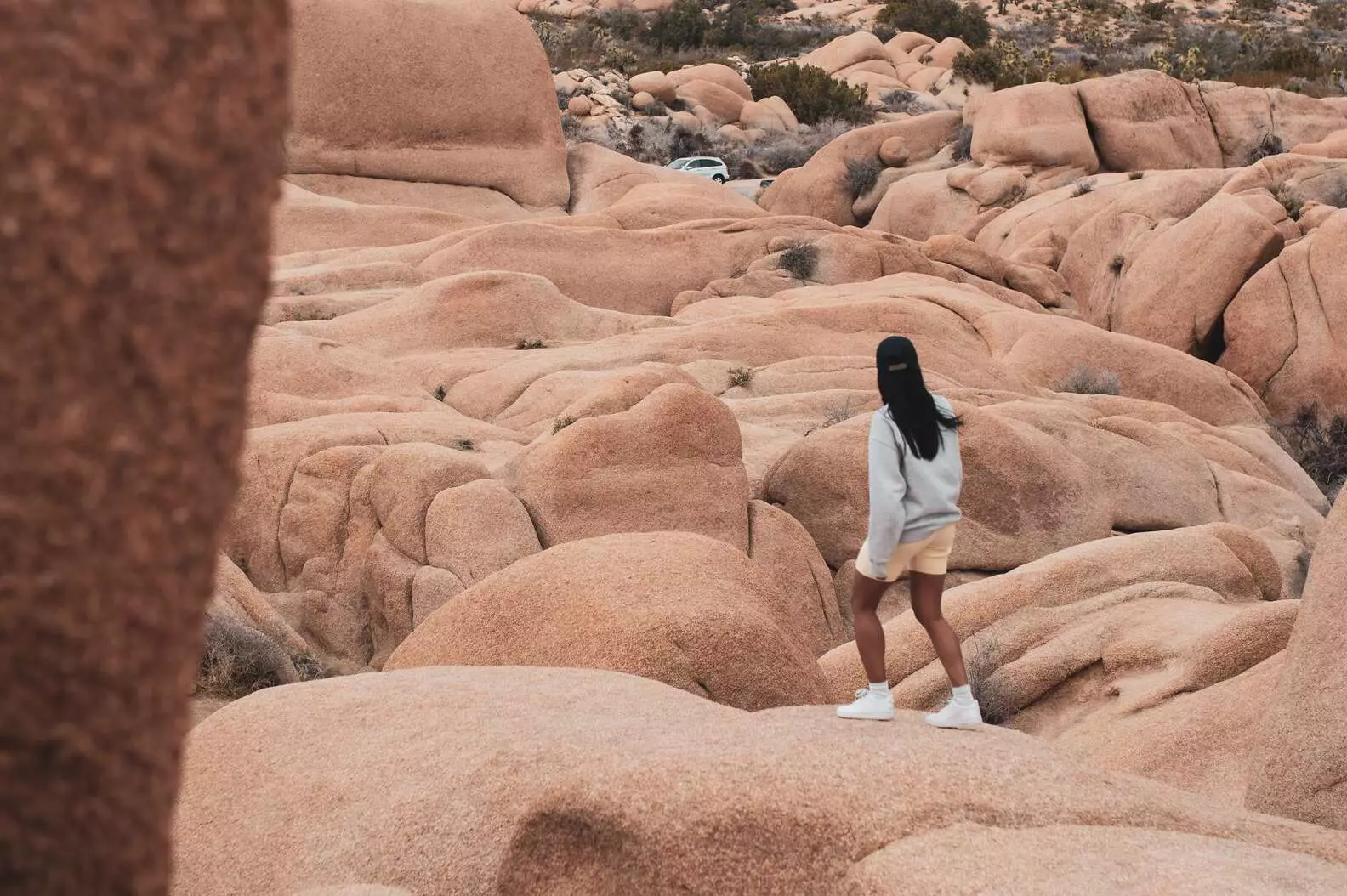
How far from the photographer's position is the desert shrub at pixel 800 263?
23.2m

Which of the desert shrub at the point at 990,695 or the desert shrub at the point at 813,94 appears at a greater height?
the desert shrub at the point at 990,695

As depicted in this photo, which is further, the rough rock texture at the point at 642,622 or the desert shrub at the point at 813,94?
the desert shrub at the point at 813,94

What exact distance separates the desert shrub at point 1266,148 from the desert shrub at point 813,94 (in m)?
16.4

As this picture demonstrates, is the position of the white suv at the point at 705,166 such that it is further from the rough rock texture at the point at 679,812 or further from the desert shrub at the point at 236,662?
the rough rock texture at the point at 679,812

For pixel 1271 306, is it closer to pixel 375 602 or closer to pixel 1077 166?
pixel 1077 166

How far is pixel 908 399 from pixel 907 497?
1.26 ft

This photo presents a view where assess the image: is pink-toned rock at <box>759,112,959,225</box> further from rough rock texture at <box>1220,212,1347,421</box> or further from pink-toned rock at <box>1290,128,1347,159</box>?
rough rock texture at <box>1220,212,1347,421</box>

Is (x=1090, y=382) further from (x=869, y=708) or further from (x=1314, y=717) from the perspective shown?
(x=869, y=708)

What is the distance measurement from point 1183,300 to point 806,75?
28404 millimetres

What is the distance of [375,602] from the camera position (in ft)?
39.5

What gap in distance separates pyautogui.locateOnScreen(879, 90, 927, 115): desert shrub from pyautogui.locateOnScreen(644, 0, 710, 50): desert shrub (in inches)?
548

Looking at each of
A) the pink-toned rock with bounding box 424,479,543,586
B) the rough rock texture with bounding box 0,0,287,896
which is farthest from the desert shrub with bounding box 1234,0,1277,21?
the rough rock texture with bounding box 0,0,287,896

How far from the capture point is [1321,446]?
21.2 meters

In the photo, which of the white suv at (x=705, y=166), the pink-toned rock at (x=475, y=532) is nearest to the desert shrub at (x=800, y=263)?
the pink-toned rock at (x=475, y=532)
